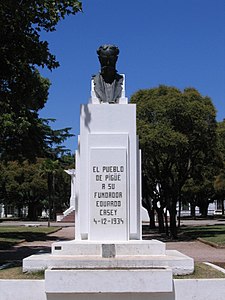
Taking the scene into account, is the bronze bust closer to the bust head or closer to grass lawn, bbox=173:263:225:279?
the bust head

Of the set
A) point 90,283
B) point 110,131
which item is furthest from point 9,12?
point 90,283

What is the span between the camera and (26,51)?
44.7 ft

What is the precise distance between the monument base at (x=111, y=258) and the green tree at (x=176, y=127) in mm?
14572

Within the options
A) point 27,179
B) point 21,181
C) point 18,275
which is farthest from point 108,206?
point 21,181

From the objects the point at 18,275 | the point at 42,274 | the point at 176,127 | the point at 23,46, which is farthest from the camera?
the point at 176,127

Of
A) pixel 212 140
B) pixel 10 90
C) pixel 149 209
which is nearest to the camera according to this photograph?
pixel 10 90

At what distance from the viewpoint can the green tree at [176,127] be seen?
982 inches

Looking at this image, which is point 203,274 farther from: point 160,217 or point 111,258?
point 160,217

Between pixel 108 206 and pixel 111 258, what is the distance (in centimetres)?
161

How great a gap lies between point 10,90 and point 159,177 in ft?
54.0

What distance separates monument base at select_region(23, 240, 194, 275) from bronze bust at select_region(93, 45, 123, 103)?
348 cm

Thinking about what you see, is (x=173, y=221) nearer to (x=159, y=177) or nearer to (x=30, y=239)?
(x=159, y=177)

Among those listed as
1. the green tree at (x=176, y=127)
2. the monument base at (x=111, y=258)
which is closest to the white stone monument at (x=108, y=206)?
the monument base at (x=111, y=258)

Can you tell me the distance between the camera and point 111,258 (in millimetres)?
9367
